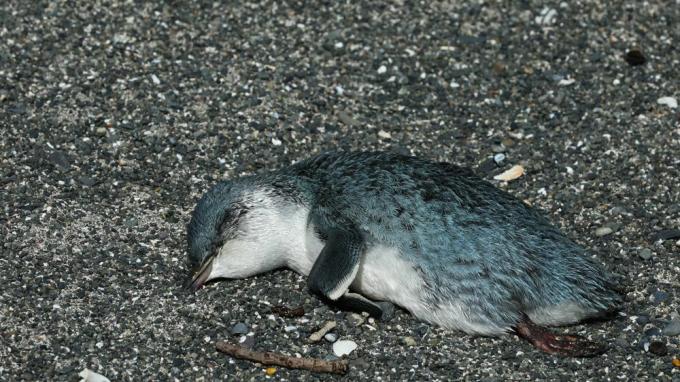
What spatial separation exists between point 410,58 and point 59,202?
103 inches

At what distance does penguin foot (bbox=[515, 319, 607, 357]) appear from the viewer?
16.1 feet

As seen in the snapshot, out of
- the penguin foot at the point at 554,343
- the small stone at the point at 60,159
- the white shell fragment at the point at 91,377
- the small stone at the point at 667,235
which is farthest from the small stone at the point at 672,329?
the small stone at the point at 60,159

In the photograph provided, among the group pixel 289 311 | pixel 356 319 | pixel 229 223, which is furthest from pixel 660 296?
pixel 229 223

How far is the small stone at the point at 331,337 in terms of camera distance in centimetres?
506

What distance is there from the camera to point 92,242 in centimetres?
563

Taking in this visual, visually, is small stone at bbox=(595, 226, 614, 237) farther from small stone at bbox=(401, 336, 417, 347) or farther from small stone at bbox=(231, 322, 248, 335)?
small stone at bbox=(231, 322, 248, 335)

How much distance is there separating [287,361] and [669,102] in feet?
10.9

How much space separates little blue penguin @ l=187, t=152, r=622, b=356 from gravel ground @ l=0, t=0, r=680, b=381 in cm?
14

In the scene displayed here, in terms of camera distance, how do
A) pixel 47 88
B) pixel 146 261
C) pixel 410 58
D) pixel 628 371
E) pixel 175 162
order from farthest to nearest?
pixel 410 58
pixel 47 88
pixel 175 162
pixel 146 261
pixel 628 371

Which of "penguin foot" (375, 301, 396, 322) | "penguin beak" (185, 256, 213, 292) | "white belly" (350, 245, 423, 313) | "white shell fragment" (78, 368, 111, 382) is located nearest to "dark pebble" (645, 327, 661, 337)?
"white belly" (350, 245, 423, 313)

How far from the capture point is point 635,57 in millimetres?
7195

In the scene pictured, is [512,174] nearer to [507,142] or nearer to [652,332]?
[507,142]

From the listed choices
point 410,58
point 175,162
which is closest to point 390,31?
point 410,58

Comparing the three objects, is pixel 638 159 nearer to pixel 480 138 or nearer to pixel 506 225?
pixel 480 138
